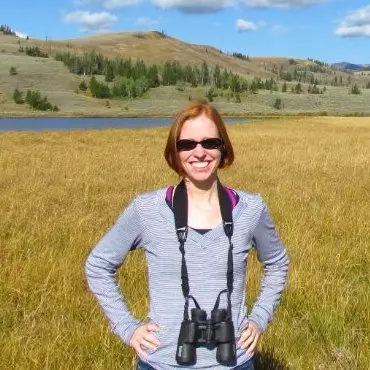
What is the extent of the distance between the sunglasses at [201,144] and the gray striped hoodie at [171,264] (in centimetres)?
22

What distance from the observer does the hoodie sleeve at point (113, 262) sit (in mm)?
2543

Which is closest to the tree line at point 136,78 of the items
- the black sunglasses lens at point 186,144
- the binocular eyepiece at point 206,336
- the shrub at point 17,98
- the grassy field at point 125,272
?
the shrub at point 17,98

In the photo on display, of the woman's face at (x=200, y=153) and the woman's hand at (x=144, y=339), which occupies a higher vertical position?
the woman's face at (x=200, y=153)

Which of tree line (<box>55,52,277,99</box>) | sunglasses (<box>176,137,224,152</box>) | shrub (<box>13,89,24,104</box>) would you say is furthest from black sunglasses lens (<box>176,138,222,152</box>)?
tree line (<box>55,52,277,99</box>)

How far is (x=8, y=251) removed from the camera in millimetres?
6207

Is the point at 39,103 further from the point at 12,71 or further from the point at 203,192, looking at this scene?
the point at 203,192

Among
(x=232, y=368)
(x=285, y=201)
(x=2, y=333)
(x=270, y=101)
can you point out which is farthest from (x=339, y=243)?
(x=270, y=101)

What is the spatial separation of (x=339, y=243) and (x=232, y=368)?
4.65 m

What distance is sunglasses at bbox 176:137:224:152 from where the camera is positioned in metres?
2.57

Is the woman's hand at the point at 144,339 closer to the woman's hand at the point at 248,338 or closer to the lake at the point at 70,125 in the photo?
the woman's hand at the point at 248,338

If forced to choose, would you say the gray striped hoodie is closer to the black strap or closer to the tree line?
the black strap

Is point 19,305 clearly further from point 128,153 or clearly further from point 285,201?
point 128,153

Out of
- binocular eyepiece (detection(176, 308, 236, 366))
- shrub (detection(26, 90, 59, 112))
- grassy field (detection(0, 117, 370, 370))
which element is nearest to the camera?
binocular eyepiece (detection(176, 308, 236, 366))

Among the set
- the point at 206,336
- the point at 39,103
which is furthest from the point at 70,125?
the point at 206,336
